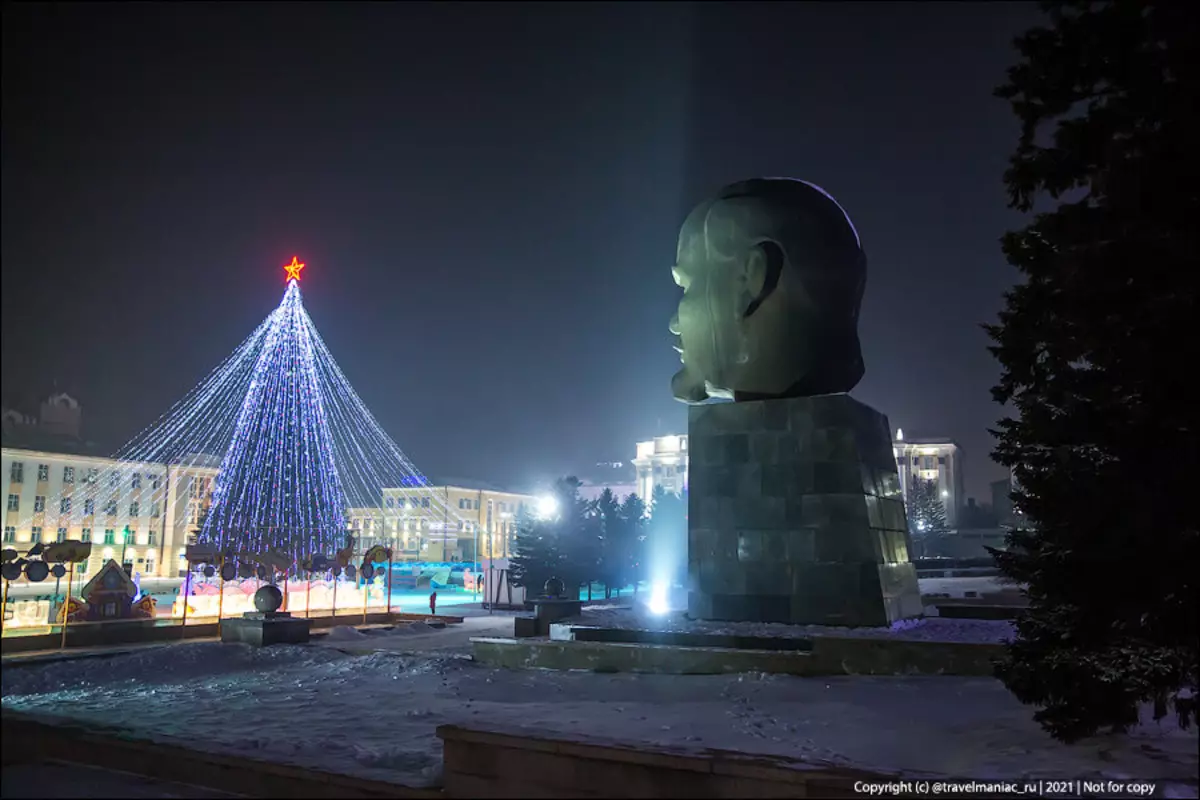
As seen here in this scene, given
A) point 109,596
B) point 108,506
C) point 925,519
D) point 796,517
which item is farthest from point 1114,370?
point 925,519

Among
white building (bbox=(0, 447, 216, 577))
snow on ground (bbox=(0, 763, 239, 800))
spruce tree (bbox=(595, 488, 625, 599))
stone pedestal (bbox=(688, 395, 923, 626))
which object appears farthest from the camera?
white building (bbox=(0, 447, 216, 577))

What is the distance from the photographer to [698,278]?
12.8m

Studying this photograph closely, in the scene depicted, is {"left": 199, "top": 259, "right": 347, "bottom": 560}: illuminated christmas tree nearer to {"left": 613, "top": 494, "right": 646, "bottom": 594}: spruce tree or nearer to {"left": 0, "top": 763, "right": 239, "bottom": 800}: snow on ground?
{"left": 613, "top": 494, "right": 646, "bottom": 594}: spruce tree

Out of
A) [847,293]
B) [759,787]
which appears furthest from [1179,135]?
[847,293]

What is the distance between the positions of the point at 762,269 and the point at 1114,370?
20.6ft

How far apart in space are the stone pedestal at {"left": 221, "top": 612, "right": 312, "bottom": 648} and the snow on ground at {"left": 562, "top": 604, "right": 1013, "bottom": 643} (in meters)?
5.72

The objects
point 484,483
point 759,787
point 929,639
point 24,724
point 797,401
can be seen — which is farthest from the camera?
point 484,483

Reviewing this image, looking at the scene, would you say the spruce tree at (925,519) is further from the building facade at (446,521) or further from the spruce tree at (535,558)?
the building facade at (446,521)

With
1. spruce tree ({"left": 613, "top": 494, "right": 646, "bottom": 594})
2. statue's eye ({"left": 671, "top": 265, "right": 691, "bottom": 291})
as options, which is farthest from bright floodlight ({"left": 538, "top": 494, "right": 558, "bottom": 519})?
statue's eye ({"left": 671, "top": 265, "right": 691, "bottom": 291})

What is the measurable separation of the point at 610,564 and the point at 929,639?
97.5ft

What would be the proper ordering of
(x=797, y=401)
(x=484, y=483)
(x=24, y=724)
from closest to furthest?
(x=24, y=724) < (x=797, y=401) < (x=484, y=483)

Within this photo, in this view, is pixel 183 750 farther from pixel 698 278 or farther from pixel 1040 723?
pixel 698 278

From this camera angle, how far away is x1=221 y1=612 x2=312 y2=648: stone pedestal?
1466cm

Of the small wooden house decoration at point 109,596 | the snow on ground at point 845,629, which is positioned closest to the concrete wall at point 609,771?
the snow on ground at point 845,629
